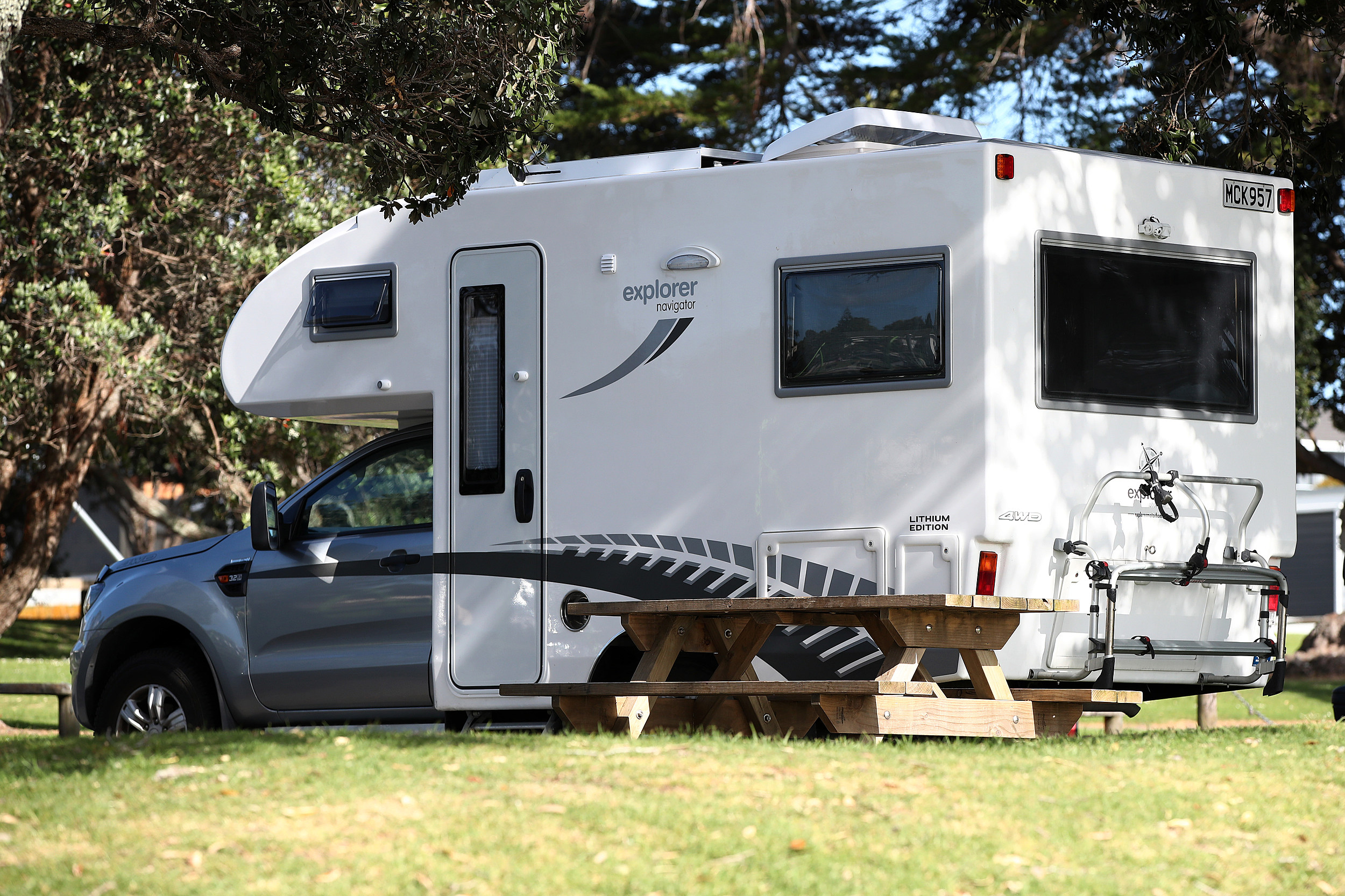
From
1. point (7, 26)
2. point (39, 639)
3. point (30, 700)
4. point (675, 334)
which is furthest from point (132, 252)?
point (39, 639)

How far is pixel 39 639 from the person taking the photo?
28172mm

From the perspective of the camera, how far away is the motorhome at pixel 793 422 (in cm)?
690

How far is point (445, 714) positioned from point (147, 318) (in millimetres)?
7543

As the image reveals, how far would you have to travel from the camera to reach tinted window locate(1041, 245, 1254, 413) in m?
7.03

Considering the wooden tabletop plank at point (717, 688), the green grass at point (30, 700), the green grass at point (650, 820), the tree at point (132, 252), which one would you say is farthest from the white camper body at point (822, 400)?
the green grass at point (30, 700)

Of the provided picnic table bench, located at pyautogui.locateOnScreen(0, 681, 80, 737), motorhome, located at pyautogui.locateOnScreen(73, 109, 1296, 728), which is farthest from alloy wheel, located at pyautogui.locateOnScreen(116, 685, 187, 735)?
picnic table bench, located at pyautogui.locateOnScreen(0, 681, 80, 737)

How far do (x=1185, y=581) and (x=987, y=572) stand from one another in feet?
3.31

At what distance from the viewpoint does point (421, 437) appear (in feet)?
26.7

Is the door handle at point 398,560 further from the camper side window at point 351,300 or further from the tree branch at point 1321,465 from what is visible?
the tree branch at point 1321,465

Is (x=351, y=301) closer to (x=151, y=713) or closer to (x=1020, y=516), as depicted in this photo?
(x=151, y=713)

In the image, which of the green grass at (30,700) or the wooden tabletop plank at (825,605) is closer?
the wooden tabletop plank at (825,605)

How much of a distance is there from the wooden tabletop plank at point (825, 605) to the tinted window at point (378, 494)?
1544 millimetres

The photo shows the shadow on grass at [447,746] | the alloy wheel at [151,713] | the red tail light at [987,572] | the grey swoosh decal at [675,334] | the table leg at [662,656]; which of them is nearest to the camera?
the shadow on grass at [447,746]

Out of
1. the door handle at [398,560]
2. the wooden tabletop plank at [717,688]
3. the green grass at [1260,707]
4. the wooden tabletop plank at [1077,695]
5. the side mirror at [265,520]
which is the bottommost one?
the green grass at [1260,707]
